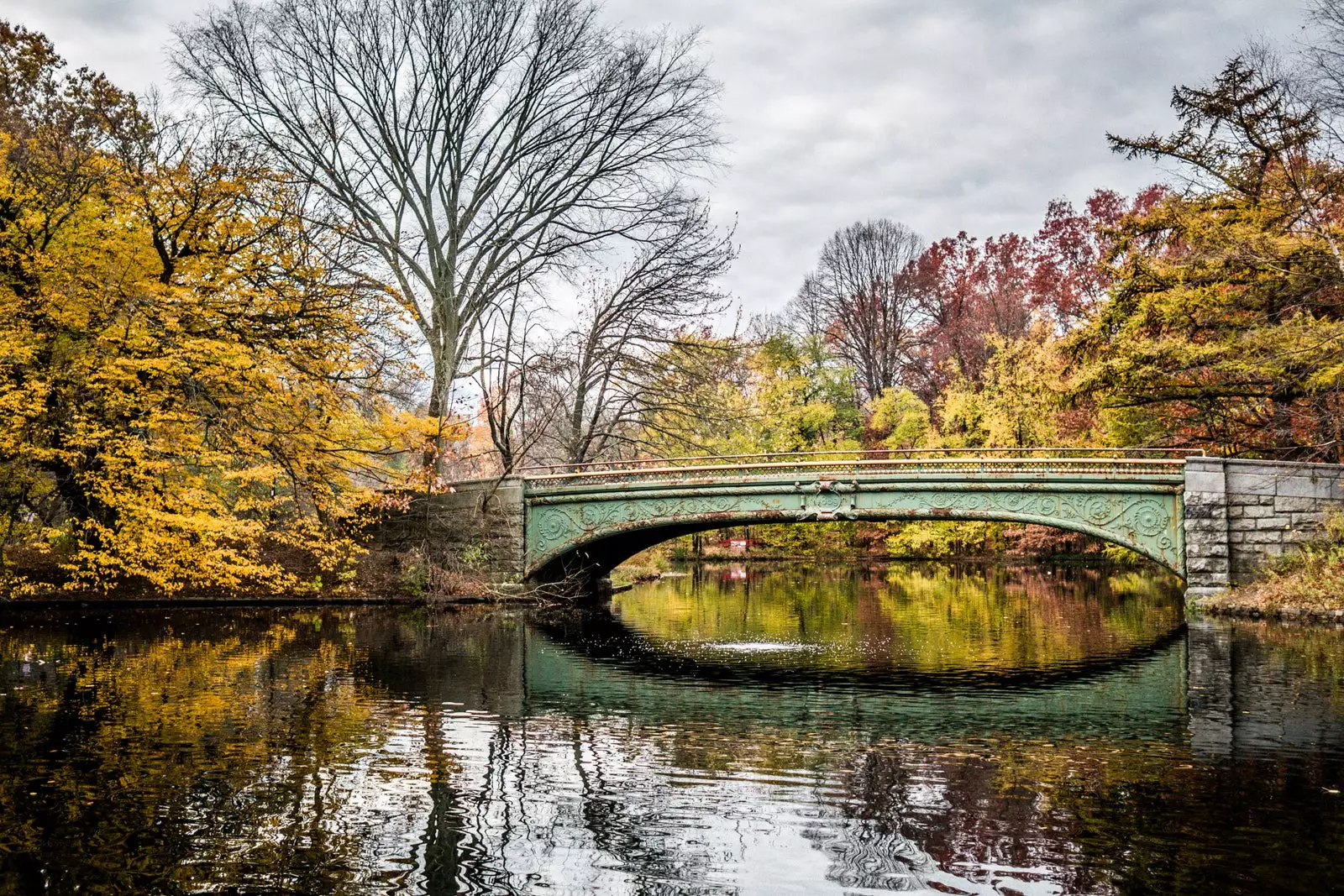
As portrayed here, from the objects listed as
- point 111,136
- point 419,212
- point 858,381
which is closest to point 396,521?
point 419,212

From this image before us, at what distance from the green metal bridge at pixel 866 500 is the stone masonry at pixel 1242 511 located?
37 cm

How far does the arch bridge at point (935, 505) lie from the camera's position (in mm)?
18922

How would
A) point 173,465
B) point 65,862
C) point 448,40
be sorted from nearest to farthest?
point 65,862, point 173,465, point 448,40

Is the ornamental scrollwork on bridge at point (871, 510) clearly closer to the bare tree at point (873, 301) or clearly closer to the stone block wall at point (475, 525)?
the stone block wall at point (475, 525)

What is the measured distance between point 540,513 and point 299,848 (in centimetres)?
1757

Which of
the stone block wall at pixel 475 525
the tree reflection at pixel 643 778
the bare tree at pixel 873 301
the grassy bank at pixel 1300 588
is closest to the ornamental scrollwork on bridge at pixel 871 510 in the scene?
the stone block wall at pixel 475 525

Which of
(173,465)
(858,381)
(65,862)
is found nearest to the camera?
(65,862)

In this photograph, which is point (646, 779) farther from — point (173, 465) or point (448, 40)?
point (448, 40)

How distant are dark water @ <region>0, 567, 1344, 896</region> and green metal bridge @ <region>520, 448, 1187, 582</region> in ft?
14.0

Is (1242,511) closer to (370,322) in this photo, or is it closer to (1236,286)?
(1236,286)

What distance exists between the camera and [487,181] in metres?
23.5

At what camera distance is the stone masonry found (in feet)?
61.5

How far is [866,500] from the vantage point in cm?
2125

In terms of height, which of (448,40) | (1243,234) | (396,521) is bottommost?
(396,521)
